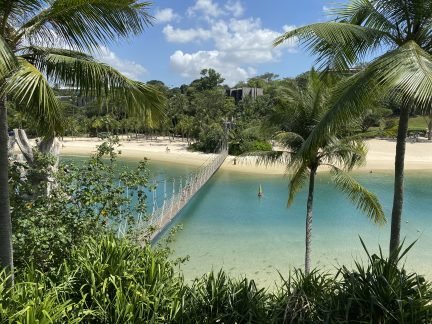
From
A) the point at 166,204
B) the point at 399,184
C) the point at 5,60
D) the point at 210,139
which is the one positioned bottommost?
the point at 166,204

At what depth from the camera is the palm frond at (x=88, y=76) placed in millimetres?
3811

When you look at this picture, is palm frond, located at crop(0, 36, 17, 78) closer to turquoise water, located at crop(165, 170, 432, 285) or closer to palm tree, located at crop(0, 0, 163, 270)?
palm tree, located at crop(0, 0, 163, 270)

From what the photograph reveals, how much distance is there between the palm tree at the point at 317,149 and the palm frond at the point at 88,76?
474cm

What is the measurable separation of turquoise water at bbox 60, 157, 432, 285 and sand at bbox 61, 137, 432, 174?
6.35 meters

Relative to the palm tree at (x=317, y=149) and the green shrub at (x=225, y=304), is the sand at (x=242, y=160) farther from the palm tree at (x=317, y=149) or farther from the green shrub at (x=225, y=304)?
the green shrub at (x=225, y=304)

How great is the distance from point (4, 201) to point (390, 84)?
3.84 metres

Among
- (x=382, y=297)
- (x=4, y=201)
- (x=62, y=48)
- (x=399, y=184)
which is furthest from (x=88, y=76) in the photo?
(x=399, y=184)

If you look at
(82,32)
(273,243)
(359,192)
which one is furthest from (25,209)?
(273,243)

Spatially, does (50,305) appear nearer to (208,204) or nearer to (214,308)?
(214,308)

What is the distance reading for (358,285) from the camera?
139 inches

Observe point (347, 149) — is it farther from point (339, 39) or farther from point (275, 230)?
point (275, 230)

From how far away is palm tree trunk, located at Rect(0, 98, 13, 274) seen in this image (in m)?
3.72

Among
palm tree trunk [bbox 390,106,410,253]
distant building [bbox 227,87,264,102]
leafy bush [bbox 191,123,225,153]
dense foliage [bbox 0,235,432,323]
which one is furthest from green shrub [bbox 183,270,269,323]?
distant building [bbox 227,87,264,102]

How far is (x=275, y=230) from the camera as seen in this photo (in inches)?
640
